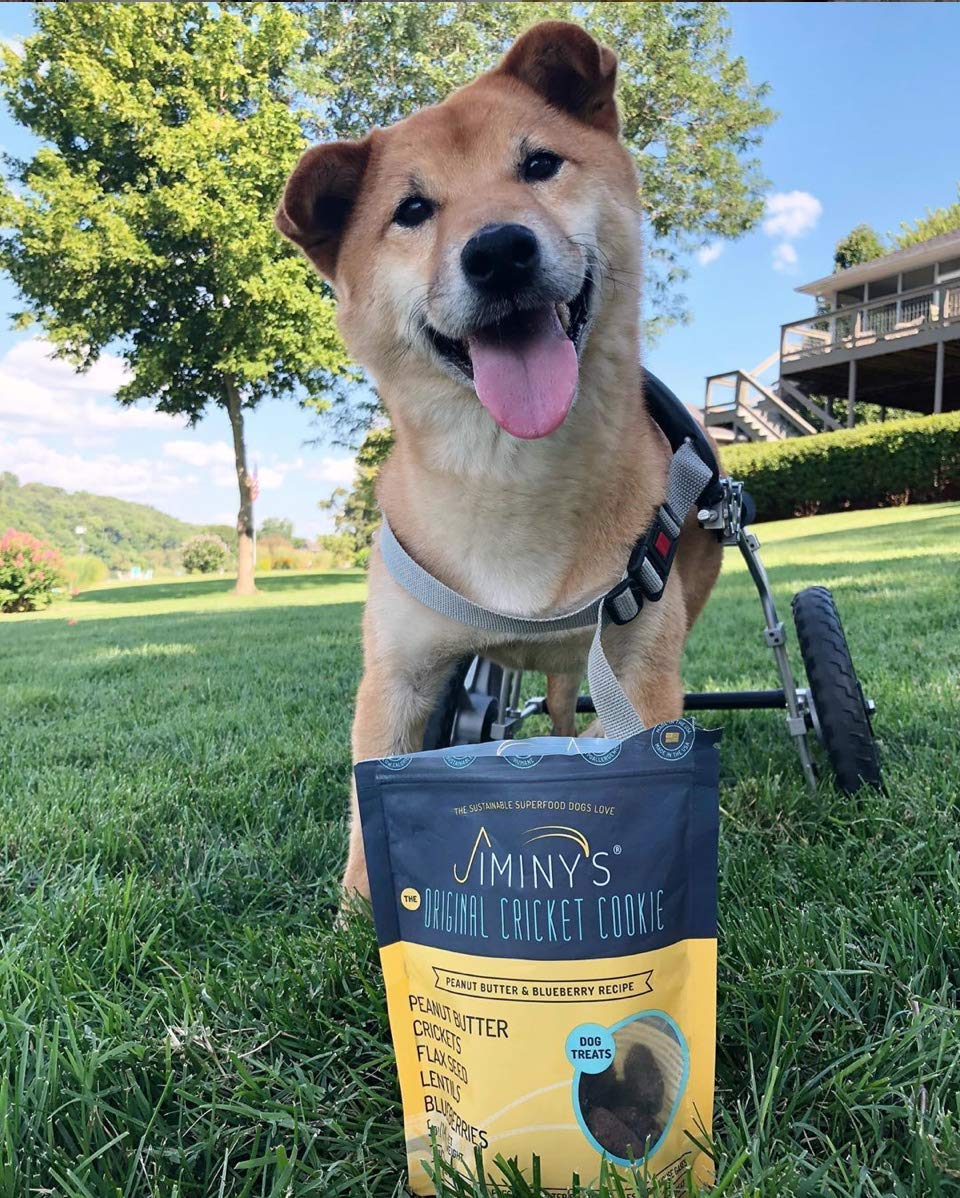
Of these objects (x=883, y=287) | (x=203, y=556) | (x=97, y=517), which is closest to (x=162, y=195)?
(x=883, y=287)

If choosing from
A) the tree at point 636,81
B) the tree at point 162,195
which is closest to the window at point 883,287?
the tree at point 636,81

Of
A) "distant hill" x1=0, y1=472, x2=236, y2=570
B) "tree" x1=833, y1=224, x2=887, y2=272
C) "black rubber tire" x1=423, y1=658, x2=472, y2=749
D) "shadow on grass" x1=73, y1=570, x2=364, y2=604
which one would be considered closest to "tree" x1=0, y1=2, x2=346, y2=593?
"shadow on grass" x1=73, y1=570, x2=364, y2=604

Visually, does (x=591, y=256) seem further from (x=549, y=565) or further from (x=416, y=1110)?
(x=416, y=1110)

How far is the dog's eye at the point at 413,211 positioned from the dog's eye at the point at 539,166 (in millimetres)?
215

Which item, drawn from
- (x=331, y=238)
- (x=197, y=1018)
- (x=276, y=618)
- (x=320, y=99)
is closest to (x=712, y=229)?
(x=320, y=99)

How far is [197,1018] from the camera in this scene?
124 cm

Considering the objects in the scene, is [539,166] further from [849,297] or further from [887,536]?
[849,297]

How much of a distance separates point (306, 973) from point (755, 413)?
80.9 feet

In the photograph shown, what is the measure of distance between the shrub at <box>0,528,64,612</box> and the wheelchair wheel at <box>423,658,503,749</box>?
48.6 feet

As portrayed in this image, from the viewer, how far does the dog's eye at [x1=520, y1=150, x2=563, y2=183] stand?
1.79m

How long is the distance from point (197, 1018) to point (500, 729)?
110 cm

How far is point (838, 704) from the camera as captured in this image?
204 cm

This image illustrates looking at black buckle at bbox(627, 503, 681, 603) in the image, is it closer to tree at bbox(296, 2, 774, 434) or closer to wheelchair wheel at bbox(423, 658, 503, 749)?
wheelchair wheel at bbox(423, 658, 503, 749)

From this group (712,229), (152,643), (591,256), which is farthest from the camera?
(712,229)
